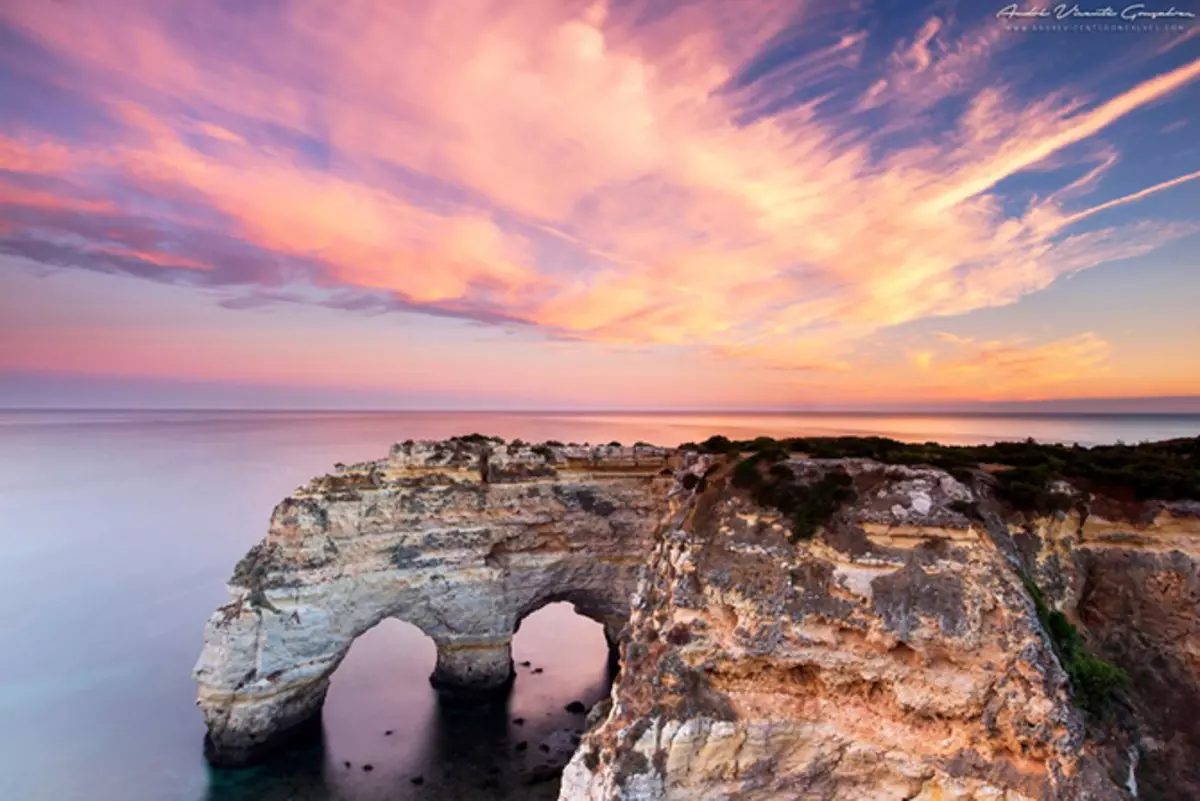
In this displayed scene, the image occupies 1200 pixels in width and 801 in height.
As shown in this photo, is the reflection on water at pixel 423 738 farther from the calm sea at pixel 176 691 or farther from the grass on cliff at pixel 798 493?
the grass on cliff at pixel 798 493

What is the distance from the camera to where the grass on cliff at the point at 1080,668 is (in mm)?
9250

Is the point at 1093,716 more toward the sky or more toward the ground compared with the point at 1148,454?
more toward the ground

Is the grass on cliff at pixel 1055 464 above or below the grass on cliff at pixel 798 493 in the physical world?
above

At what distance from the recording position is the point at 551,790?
16.4 metres

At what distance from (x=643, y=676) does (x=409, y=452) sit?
40.0 feet

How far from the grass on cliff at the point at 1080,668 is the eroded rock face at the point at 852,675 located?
46 cm

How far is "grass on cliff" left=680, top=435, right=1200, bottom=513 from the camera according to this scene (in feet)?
37.1

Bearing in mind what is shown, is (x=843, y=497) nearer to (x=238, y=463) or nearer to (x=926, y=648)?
(x=926, y=648)

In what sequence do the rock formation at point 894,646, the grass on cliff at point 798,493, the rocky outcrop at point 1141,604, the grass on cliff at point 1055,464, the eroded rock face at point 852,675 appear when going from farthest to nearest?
the grass on cliff at point 798,493 → the grass on cliff at point 1055,464 → the rocky outcrop at point 1141,604 → the rock formation at point 894,646 → the eroded rock face at point 852,675

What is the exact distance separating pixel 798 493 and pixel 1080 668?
515 cm

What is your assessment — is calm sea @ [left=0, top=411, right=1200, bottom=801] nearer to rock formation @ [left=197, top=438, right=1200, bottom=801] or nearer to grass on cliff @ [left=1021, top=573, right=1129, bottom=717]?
rock formation @ [left=197, top=438, right=1200, bottom=801]

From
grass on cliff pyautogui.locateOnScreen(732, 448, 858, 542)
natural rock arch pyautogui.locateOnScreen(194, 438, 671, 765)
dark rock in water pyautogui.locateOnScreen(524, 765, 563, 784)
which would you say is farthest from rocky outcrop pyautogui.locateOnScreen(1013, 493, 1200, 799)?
dark rock in water pyautogui.locateOnScreen(524, 765, 563, 784)

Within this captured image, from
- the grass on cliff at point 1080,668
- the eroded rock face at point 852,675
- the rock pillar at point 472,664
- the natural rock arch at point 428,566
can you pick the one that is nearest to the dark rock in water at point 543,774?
the rock pillar at point 472,664

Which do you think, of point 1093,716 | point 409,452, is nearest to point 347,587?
point 409,452
